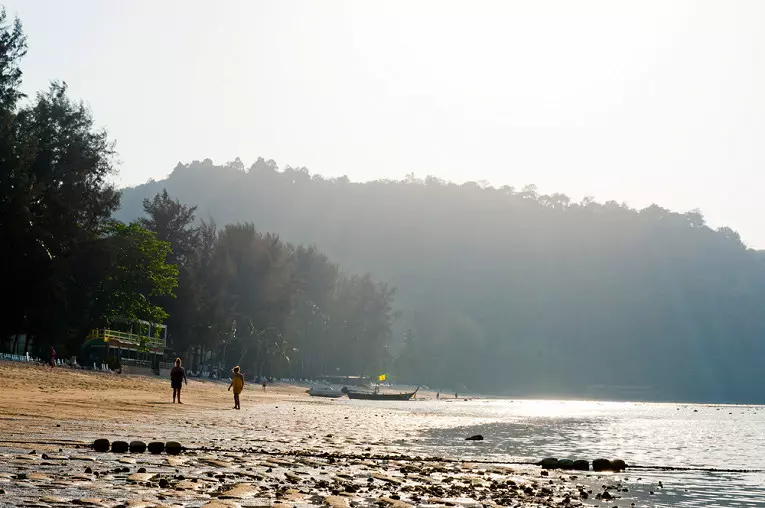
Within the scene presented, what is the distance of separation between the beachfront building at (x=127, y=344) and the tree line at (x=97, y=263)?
9.27 feet

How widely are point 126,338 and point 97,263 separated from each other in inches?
648

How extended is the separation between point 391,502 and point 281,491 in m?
1.66

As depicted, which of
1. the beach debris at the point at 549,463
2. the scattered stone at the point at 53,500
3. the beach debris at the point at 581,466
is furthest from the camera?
the beach debris at the point at 581,466

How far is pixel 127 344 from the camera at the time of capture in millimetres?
95188

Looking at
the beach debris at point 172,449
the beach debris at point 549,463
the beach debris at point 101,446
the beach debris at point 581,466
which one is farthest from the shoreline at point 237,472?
the beach debris at point 581,466

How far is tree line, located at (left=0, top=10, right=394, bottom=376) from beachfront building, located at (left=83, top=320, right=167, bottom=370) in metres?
2.83

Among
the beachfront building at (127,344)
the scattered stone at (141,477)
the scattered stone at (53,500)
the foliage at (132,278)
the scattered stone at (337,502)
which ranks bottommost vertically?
the scattered stone at (337,502)

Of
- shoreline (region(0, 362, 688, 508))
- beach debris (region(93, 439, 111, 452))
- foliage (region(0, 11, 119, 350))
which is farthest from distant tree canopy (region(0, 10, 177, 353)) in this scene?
beach debris (region(93, 439, 111, 452))

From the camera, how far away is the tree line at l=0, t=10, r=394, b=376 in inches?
2552

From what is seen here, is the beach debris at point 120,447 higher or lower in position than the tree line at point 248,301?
lower

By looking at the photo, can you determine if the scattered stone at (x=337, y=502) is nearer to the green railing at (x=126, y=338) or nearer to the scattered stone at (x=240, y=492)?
the scattered stone at (x=240, y=492)

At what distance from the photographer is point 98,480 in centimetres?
1215

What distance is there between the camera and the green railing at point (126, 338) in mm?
90875

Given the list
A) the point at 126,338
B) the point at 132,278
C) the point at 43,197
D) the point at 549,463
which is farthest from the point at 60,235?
the point at 549,463
